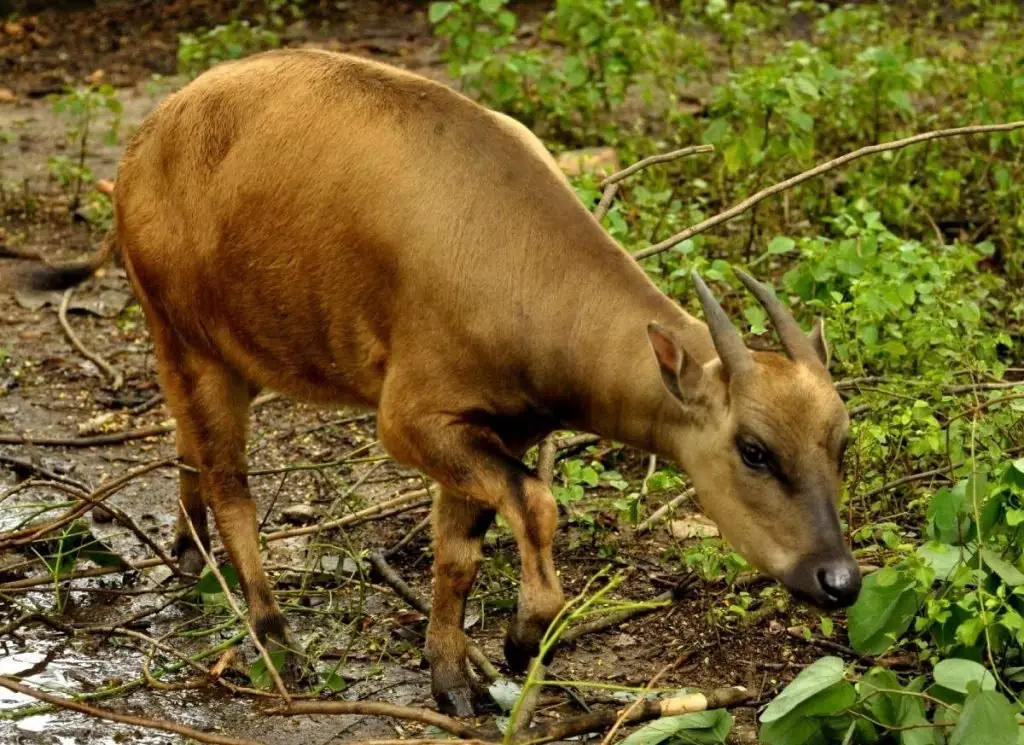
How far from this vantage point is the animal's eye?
4.73 meters

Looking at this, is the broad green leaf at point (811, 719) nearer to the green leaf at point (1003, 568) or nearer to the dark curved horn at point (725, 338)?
the green leaf at point (1003, 568)

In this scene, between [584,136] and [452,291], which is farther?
[584,136]

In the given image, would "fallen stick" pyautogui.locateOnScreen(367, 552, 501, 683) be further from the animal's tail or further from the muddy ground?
the animal's tail

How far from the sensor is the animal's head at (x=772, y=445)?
15.3ft

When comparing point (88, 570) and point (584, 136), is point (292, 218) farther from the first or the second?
point (584, 136)

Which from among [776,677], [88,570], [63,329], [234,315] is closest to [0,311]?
[63,329]

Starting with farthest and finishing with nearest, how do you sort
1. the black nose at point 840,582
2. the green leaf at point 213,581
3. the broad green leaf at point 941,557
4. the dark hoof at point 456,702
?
the green leaf at point 213,581 → the dark hoof at point 456,702 → the broad green leaf at point 941,557 → the black nose at point 840,582

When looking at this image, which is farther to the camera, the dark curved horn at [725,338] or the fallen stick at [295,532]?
the fallen stick at [295,532]

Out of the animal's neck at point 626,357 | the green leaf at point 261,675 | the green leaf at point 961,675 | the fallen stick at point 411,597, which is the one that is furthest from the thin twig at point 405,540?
the green leaf at point 961,675

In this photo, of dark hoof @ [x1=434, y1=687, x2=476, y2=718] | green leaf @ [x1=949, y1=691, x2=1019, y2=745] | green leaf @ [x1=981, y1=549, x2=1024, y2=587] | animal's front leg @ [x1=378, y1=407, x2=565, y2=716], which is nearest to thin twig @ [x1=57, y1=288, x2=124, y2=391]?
animal's front leg @ [x1=378, y1=407, x2=565, y2=716]

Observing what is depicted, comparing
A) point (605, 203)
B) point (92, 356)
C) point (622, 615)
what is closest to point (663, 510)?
point (622, 615)

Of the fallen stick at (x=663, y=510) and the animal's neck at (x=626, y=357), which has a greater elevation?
the animal's neck at (x=626, y=357)

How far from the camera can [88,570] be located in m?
6.34

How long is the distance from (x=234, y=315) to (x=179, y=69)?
6639mm
